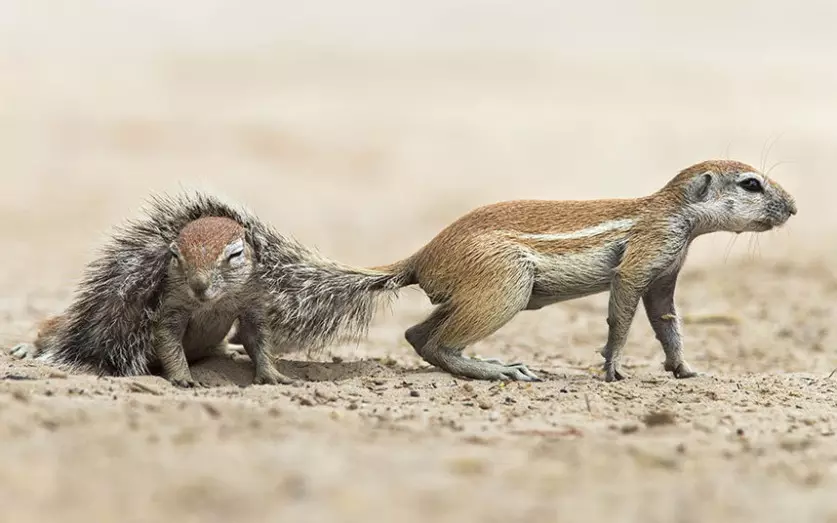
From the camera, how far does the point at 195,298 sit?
21.3 feet

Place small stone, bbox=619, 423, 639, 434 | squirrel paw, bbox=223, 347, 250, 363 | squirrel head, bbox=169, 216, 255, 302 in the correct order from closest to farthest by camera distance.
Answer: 1. small stone, bbox=619, 423, 639, 434
2. squirrel head, bbox=169, 216, 255, 302
3. squirrel paw, bbox=223, 347, 250, 363

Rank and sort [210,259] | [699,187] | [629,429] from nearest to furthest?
[629,429], [210,259], [699,187]

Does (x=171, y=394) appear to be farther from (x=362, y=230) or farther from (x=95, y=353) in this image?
(x=362, y=230)

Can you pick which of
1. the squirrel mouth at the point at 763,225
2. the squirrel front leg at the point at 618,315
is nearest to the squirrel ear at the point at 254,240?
the squirrel front leg at the point at 618,315

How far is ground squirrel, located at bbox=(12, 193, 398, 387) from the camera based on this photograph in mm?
6742

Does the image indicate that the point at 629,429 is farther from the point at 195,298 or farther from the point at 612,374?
the point at 195,298

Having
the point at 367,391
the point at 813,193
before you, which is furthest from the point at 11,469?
the point at 813,193

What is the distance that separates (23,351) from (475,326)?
3.31m

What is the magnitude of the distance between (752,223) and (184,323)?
3937 mm

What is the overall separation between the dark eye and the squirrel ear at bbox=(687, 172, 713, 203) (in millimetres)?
Answer: 235

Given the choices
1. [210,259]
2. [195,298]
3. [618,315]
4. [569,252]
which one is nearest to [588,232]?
[569,252]

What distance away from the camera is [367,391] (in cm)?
642

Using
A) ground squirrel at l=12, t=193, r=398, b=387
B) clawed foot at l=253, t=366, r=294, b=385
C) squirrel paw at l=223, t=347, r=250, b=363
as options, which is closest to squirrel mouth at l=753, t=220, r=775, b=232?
A: ground squirrel at l=12, t=193, r=398, b=387

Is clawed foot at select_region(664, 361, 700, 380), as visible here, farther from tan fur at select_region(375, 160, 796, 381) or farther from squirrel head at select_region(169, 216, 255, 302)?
squirrel head at select_region(169, 216, 255, 302)
